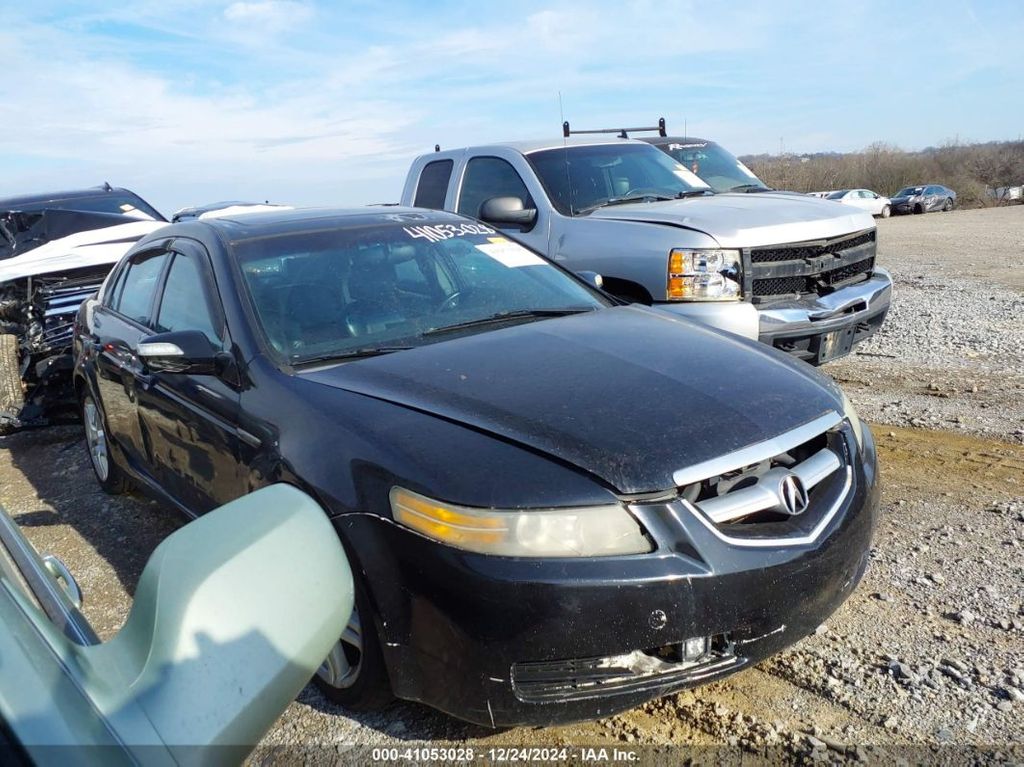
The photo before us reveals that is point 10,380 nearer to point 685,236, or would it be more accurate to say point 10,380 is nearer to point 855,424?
point 685,236

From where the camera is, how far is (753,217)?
5.31m

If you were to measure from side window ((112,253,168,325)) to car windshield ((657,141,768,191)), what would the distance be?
4.75m

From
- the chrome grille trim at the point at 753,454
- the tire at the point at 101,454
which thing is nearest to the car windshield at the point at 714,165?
the chrome grille trim at the point at 753,454

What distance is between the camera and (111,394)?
440 centimetres

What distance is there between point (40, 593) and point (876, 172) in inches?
2298

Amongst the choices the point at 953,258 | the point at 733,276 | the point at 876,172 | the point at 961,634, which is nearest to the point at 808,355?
the point at 733,276

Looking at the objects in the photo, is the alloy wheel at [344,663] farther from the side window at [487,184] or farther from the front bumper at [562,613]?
the side window at [487,184]

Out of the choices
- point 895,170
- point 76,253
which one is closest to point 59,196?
point 76,253

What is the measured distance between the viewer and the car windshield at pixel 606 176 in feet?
20.1

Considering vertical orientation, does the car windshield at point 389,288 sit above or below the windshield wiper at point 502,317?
Answer: above

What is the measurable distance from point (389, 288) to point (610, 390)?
1253 mm

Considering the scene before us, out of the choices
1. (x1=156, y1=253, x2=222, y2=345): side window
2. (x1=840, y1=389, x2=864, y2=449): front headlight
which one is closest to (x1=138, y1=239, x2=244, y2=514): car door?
(x1=156, y1=253, x2=222, y2=345): side window

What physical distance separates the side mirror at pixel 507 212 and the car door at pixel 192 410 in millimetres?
2527

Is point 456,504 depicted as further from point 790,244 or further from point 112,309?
point 790,244
